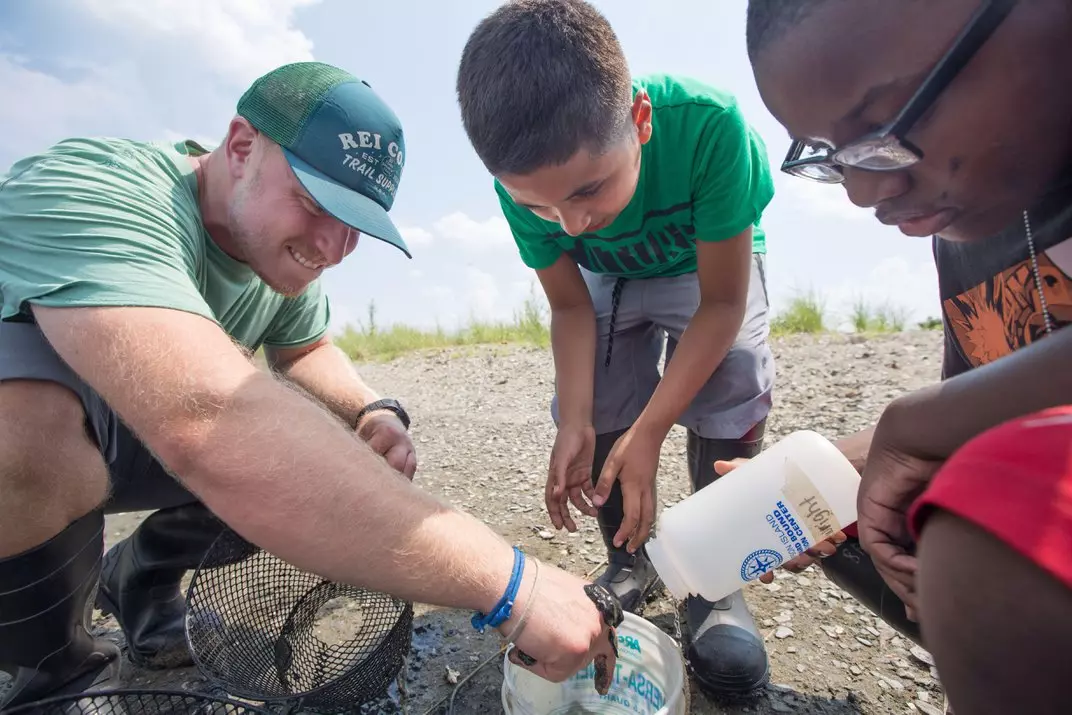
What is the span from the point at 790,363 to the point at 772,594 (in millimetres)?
2455

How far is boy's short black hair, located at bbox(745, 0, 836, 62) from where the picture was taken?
819 millimetres

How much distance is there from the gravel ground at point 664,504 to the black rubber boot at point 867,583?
0.81ft

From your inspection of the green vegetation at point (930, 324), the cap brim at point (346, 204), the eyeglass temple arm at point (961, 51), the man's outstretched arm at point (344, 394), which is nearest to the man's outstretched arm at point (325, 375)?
the man's outstretched arm at point (344, 394)

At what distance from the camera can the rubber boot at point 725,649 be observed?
4.81 ft

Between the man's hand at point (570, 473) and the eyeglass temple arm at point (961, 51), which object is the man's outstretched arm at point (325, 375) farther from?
the eyeglass temple arm at point (961, 51)

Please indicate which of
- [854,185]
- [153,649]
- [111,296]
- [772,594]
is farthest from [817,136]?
[153,649]

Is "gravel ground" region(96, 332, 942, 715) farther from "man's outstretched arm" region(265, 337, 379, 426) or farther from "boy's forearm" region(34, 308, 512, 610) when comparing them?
"boy's forearm" region(34, 308, 512, 610)

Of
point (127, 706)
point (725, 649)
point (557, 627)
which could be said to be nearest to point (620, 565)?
point (725, 649)

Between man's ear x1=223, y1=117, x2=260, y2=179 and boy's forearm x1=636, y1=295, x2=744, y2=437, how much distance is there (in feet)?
3.76

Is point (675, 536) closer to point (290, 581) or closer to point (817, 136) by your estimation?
point (817, 136)

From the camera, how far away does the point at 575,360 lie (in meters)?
1.87

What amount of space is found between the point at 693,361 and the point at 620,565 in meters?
0.63

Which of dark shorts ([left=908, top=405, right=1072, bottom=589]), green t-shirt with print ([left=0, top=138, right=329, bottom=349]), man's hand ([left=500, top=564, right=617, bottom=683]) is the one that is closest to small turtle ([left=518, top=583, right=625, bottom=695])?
man's hand ([left=500, top=564, right=617, bottom=683])

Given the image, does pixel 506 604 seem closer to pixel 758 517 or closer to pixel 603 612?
pixel 603 612
